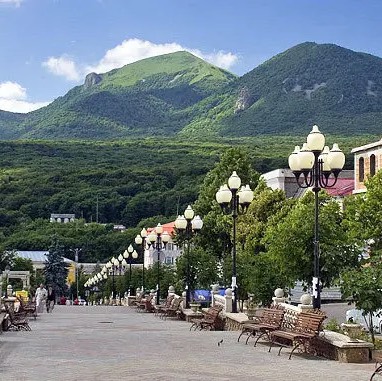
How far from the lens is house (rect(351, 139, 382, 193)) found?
6028 cm

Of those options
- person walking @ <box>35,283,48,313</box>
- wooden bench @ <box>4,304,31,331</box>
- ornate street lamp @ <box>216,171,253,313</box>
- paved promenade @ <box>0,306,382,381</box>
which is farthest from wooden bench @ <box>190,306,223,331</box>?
person walking @ <box>35,283,48,313</box>

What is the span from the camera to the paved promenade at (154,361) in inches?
516

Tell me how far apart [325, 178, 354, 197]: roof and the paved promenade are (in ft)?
148

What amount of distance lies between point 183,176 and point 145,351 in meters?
138

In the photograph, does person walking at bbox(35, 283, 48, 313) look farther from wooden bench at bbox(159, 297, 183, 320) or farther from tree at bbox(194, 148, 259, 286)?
tree at bbox(194, 148, 259, 286)

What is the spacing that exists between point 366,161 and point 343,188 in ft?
22.1

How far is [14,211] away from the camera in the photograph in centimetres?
16550

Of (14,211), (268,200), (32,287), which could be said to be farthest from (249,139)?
(268,200)

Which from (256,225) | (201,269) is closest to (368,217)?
(201,269)

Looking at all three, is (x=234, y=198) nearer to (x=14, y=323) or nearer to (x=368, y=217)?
(x=14, y=323)

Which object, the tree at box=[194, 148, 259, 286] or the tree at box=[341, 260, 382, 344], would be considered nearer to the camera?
the tree at box=[341, 260, 382, 344]

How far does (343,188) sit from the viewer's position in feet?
225

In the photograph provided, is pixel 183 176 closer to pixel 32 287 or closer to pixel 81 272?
pixel 81 272

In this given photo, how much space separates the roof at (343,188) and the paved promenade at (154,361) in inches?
1775
